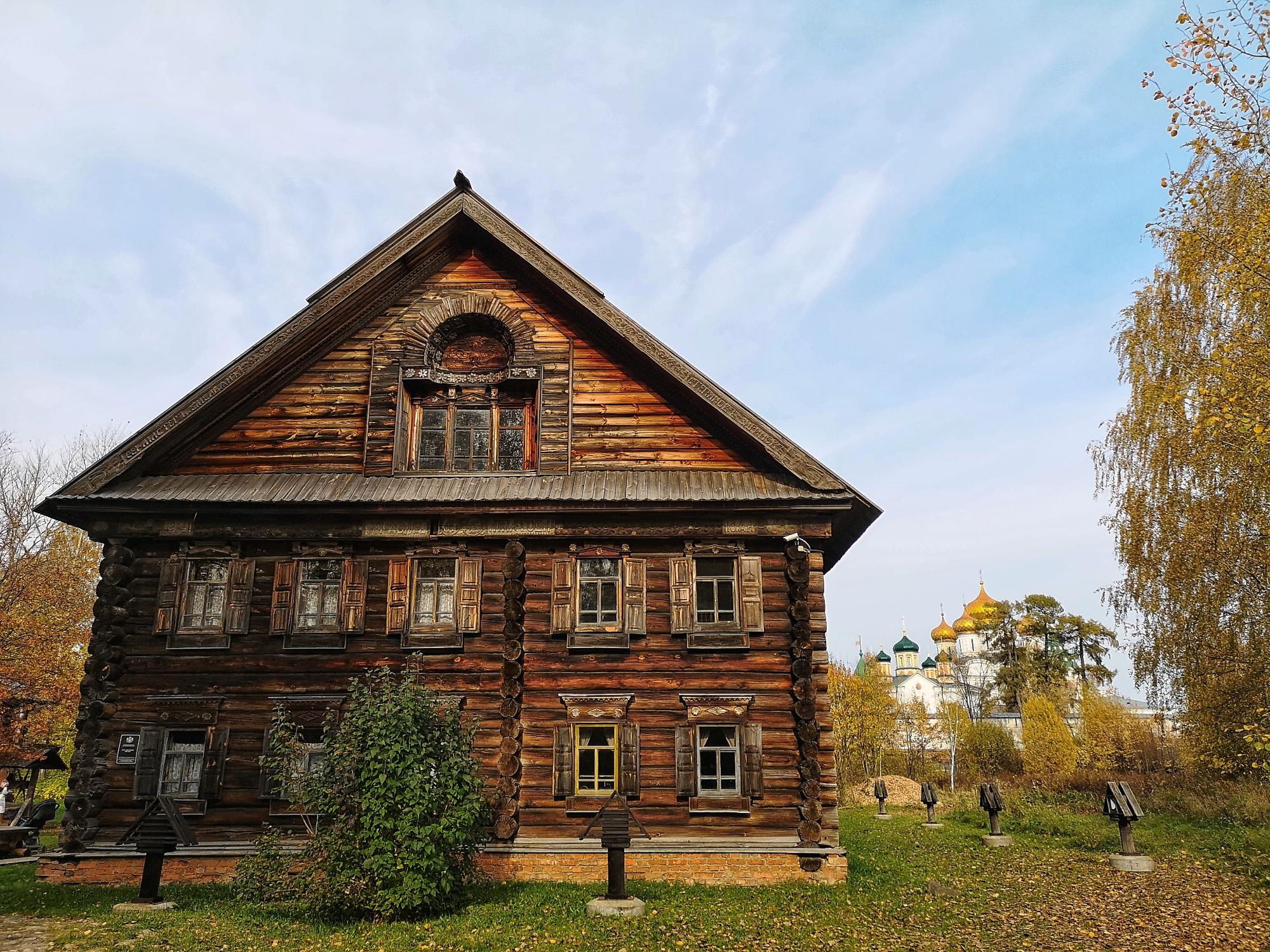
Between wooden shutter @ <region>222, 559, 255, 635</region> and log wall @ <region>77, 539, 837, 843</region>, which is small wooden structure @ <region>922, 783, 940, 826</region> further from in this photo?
wooden shutter @ <region>222, 559, 255, 635</region>

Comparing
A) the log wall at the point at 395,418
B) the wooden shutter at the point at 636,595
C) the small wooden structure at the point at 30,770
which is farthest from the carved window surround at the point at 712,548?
the small wooden structure at the point at 30,770

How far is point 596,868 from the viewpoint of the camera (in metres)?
13.8

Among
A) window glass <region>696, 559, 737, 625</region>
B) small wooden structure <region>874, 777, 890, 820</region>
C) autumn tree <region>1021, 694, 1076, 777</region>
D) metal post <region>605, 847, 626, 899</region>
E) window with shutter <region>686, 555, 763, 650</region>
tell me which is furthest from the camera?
autumn tree <region>1021, 694, 1076, 777</region>

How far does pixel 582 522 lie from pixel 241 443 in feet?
21.9

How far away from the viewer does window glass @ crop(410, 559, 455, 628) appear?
1505cm

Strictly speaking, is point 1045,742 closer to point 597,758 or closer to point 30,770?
point 597,758

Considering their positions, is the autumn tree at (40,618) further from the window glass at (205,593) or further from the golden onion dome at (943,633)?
the golden onion dome at (943,633)

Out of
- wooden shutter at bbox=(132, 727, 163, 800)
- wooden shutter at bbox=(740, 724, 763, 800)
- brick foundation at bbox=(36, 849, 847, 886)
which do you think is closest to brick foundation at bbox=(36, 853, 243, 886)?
brick foundation at bbox=(36, 849, 847, 886)

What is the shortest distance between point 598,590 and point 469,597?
89.0 inches

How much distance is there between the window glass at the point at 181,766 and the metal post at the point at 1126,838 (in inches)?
640

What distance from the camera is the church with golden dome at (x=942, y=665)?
81.1m

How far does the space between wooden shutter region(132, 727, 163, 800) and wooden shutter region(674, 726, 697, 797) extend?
28.5 feet

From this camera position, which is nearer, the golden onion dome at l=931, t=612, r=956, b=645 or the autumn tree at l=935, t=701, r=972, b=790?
the autumn tree at l=935, t=701, r=972, b=790

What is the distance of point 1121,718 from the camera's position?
120 feet
